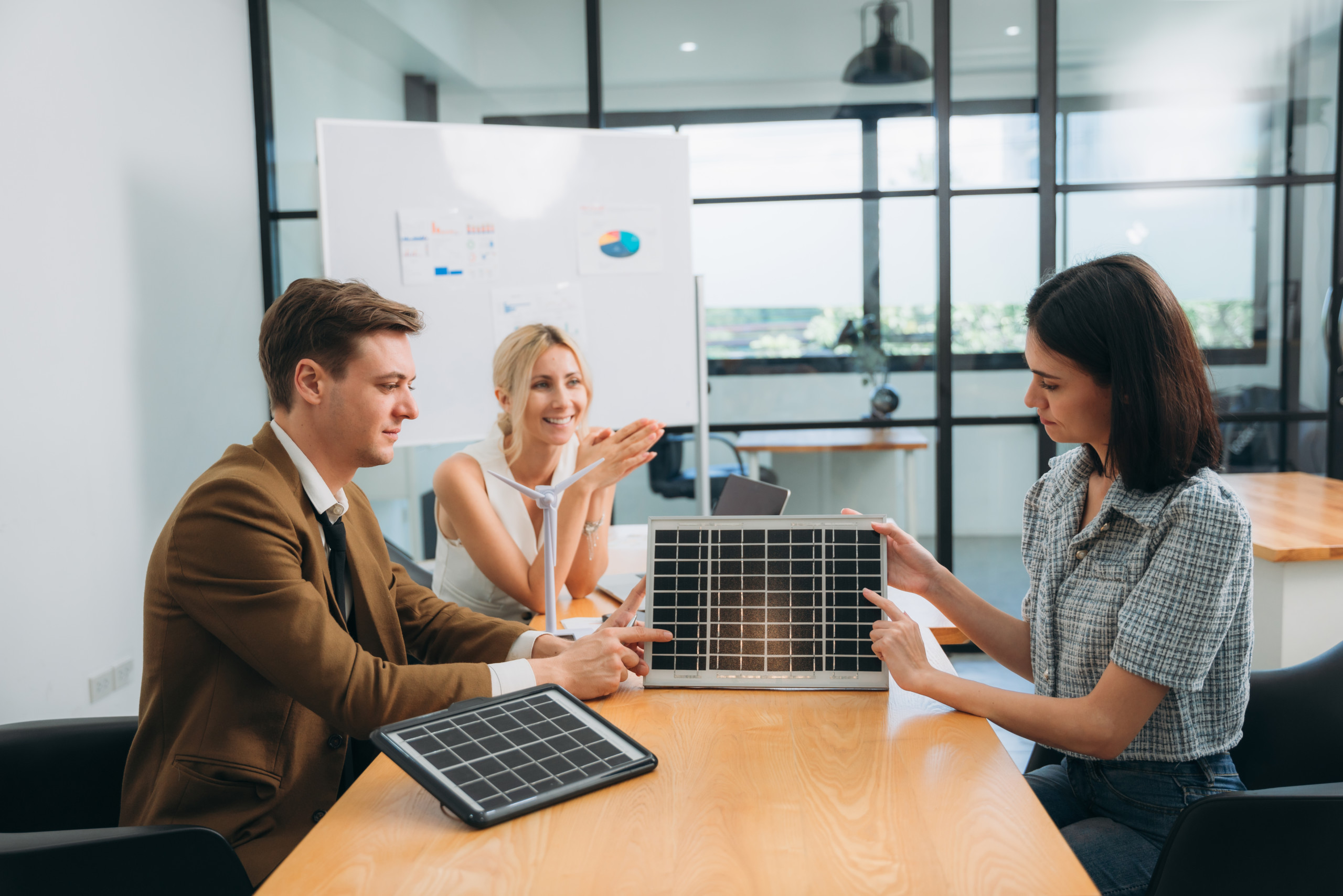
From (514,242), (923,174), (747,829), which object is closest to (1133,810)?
(747,829)

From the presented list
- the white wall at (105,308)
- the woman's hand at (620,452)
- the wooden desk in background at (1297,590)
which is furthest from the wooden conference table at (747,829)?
the white wall at (105,308)

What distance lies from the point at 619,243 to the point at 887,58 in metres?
1.53

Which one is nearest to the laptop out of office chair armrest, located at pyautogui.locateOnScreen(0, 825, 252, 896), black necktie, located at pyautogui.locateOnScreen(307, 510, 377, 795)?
black necktie, located at pyautogui.locateOnScreen(307, 510, 377, 795)

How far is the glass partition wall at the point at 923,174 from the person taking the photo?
12.6 ft

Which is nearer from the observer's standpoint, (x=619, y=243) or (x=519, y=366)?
(x=519, y=366)

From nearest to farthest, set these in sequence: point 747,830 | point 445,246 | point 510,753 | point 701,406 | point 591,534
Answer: point 747,830, point 510,753, point 591,534, point 445,246, point 701,406

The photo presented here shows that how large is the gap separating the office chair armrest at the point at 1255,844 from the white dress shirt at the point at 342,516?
827mm

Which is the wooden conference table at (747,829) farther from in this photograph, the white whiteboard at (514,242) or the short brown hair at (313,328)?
the white whiteboard at (514,242)

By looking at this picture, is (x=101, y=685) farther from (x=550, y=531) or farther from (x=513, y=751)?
Result: (x=513, y=751)

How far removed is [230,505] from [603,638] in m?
0.54

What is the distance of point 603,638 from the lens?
126cm

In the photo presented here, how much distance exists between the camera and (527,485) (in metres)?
2.26

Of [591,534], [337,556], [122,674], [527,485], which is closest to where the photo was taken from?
[337,556]

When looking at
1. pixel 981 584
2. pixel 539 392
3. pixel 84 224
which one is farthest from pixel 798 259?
pixel 84 224
